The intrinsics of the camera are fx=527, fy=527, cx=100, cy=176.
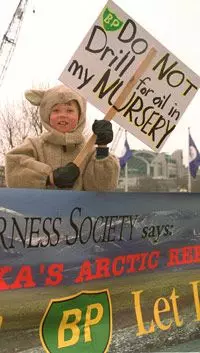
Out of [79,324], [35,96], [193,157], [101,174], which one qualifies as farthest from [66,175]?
[193,157]

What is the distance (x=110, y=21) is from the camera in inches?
124

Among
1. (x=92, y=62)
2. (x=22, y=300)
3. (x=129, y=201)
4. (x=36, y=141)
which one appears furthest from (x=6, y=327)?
(x=92, y=62)

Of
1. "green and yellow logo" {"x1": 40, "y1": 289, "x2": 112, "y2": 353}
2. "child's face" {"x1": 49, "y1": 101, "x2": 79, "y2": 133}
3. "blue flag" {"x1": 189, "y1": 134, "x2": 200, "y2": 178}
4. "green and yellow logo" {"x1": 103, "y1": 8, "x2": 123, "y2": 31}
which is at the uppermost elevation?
"blue flag" {"x1": 189, "y1": 134, "x2": 200, "y2": 178}

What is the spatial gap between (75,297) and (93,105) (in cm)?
115

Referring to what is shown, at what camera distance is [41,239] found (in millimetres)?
2494

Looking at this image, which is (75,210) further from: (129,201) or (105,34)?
(105,34)

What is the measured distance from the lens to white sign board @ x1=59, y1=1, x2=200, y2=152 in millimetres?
3121

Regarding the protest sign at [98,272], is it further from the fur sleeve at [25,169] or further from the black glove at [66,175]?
the fur sleeve at [25,169]

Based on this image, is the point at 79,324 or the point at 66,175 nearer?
the point at 79,324

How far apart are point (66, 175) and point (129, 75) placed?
2.47 ft

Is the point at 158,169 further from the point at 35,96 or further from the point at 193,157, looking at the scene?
the point at 35,96

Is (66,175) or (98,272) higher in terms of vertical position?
(66,175)

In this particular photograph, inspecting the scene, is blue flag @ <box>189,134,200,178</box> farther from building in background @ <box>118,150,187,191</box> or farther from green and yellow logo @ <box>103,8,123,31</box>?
green and yellow logo @ <box>103,8,123,31</box>

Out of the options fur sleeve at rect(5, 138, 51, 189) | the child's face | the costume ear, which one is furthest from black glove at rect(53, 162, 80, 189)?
the costume ear
